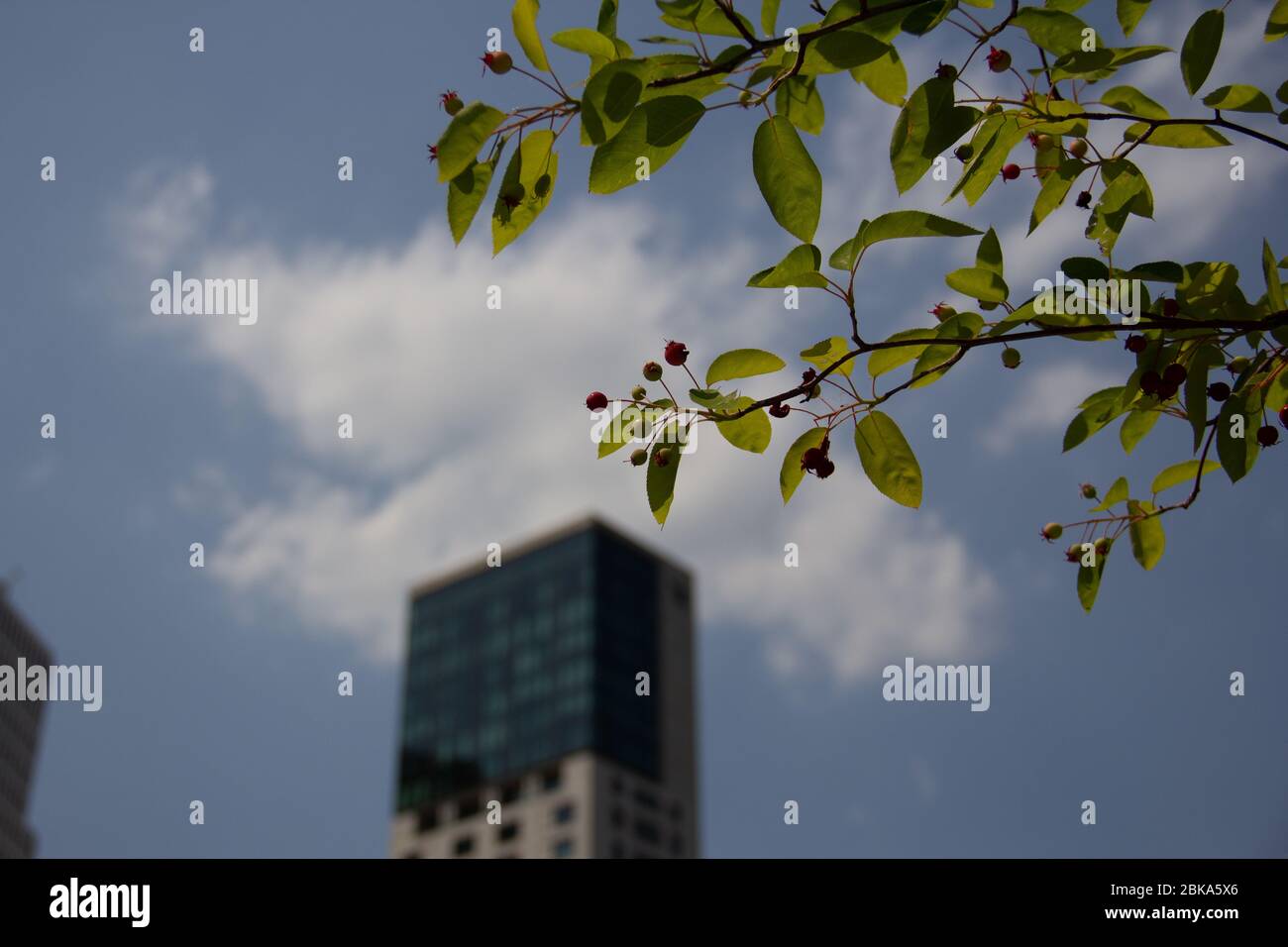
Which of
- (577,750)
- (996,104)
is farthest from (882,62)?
(577,750)

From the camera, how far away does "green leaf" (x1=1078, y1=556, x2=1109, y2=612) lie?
342 centimetres

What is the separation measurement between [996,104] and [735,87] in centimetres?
70

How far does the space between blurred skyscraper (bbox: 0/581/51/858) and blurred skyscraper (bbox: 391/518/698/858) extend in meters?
46.0

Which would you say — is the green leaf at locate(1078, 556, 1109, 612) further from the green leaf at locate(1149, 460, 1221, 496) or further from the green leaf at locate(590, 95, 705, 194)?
the green leaf at locate(590, 95, 705, 194)

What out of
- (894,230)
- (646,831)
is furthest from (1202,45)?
(646,831)

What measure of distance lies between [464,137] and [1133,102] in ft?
5.25

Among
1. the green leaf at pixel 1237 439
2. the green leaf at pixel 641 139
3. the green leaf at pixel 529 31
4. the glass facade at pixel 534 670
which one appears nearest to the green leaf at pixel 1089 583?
the green leaf at pixel 1237 439

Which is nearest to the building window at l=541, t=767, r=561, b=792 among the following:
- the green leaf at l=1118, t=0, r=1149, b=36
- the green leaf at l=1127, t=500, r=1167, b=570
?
the green leaf at l=1127, t=500, r=1167, b=570

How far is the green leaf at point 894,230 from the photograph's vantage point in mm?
2549

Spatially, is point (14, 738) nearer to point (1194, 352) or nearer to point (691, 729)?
point (691, 729)

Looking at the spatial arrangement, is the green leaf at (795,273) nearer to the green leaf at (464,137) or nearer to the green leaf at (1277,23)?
the green leaf at (464,137)

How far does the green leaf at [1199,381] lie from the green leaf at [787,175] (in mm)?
1052

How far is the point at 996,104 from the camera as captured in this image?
2.86 metres

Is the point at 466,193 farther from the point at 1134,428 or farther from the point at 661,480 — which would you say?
the point at 1134,428
